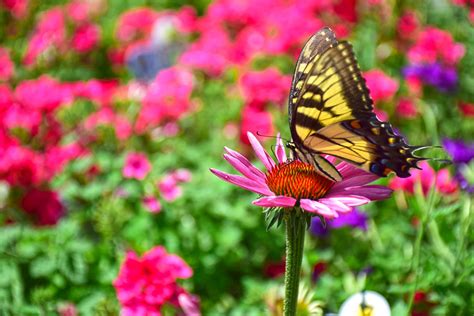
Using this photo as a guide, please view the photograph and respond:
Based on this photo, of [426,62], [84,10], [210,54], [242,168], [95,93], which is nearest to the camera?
[242,168]

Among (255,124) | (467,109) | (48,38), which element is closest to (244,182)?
(255,124)

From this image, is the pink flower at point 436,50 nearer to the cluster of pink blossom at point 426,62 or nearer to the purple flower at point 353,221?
the cluster of pink blossom at point 426,62

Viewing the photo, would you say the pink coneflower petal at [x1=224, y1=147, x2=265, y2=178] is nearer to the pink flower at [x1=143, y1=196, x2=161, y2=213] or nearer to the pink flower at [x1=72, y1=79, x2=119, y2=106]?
the pink flower at [x1=143, y1=196, x2=161, y2=213]

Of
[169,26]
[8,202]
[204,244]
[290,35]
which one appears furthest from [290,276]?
[169,26]

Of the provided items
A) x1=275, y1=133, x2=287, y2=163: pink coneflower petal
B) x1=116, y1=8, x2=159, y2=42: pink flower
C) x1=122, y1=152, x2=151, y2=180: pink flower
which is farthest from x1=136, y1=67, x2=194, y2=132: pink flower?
x1=275, y1=133, x2=287, y2=163: pink coneflower petal

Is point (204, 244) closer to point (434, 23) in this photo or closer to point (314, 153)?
point (314, 153)

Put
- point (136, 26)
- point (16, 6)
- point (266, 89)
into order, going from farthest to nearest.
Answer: point (16, 6), point (136, 26), point (266, 89)

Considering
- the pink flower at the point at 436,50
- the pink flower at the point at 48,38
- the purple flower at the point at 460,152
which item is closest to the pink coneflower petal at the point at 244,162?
the purple flower at the point at 460,152

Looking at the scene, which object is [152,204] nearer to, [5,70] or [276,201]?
[276,201]
